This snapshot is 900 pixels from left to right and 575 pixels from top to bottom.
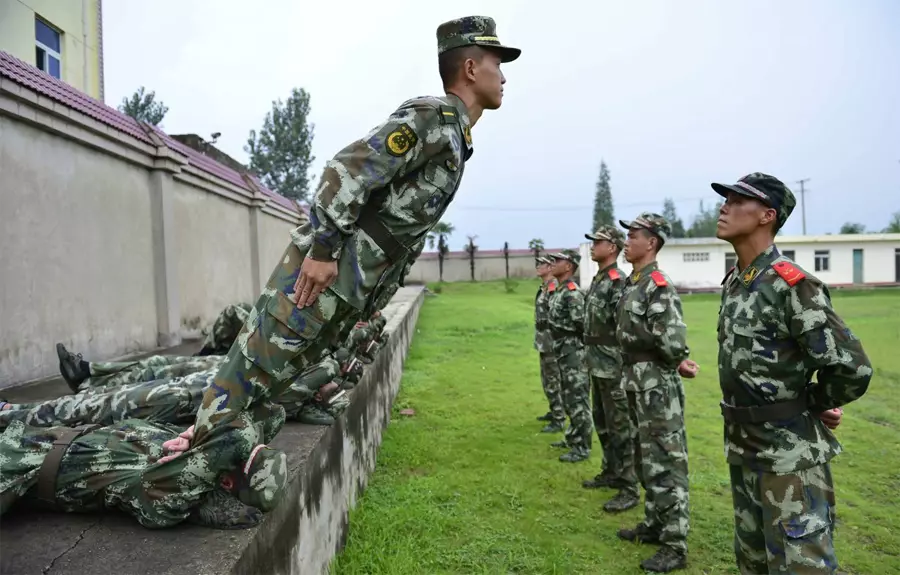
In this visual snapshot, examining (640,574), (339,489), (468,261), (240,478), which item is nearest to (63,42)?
(339,489)

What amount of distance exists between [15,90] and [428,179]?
13.1ft

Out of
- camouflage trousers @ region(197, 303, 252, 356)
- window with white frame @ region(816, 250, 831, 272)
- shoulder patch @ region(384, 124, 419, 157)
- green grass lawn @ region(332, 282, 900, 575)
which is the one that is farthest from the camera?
window with white frame @ region(816, 250, 831, 272)

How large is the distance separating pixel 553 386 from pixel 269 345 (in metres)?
4.91

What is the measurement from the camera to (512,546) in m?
3.39

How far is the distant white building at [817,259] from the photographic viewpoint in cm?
3122

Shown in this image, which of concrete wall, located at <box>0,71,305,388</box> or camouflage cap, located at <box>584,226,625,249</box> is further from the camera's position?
camouflage cap, located at <box>584,226,625,249</box>

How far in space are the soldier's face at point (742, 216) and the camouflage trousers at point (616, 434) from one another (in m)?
2.05

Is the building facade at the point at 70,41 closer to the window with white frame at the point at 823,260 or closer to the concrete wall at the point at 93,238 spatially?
the concrete wall at the point at 93,238

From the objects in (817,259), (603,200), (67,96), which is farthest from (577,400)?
(603,200)

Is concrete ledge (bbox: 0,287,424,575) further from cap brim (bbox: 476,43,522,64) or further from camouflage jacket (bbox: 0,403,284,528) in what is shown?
cap brim (bbox: 476,43,522,64)

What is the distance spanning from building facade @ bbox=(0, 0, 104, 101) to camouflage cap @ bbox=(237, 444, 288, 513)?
21.8ft

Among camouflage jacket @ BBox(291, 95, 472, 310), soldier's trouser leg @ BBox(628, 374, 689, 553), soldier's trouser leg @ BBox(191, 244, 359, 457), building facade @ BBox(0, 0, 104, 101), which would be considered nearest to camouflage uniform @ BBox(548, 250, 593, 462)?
soldier's trouser leg @ BBox(628, 374, 689, 553)

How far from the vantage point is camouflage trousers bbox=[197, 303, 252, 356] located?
13.2 ft

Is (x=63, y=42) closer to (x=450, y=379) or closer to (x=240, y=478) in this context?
(x=450, y=379)
